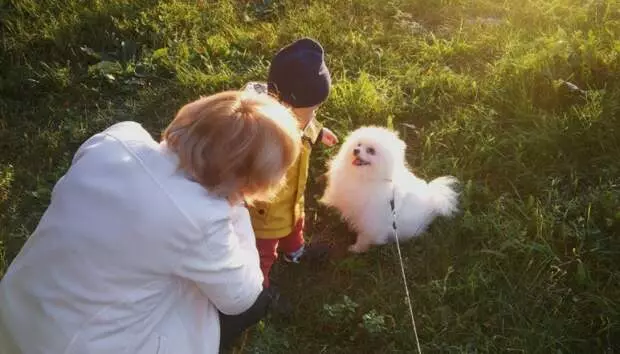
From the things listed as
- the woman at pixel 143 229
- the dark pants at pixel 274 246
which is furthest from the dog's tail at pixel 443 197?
the woman at pixel 143 229

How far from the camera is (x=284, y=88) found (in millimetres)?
2857

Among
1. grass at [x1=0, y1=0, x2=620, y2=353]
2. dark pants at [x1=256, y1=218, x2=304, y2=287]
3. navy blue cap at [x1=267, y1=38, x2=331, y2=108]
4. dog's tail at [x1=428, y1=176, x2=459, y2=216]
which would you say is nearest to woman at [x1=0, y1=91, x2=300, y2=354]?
navy blue cap at [x1=267, y1=38, x2=331, y2=108]

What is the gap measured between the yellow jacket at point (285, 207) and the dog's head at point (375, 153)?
438 mm

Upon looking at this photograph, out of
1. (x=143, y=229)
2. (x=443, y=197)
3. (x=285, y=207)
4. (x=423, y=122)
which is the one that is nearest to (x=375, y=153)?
(x=443, y=197)

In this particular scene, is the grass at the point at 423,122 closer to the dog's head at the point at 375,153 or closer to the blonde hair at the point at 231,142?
the dog's head at the point at 375,153

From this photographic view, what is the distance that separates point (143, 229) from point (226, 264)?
315mm

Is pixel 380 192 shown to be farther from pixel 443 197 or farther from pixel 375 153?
pixel 443 197

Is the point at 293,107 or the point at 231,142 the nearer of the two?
the point at 231,142

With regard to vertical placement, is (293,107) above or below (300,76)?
below

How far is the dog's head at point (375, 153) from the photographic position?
3400 millimetres

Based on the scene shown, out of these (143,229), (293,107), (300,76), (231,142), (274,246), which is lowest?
(274,246)

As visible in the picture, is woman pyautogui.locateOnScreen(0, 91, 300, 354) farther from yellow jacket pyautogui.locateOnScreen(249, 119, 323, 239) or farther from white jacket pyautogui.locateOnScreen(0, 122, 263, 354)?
yellow jacket pyautogui.locateOnScreen(249, 119, 323, 239)

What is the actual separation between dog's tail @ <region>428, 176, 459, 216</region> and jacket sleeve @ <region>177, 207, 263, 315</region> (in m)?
1.64

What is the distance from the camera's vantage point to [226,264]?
200 cm
